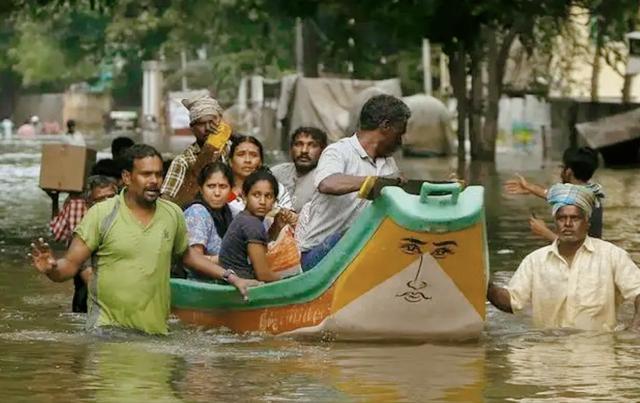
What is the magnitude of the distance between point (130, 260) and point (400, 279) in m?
1.55

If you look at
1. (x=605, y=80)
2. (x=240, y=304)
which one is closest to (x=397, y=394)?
(x=240, y=304)

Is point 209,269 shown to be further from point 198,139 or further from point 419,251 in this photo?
point 198,139

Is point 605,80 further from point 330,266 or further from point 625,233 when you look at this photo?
point 330,266

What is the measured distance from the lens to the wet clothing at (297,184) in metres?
13.2

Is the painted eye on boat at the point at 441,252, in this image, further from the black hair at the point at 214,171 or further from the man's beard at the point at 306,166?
the man's beard at the point at 306,166

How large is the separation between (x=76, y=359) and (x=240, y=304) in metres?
1.31

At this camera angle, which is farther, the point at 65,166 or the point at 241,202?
the point at 65,166

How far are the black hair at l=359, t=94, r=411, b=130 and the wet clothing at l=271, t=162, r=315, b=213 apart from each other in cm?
191

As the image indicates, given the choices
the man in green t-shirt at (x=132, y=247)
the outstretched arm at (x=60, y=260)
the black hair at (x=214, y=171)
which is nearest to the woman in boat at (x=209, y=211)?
the black hair at (x=214, y=171)

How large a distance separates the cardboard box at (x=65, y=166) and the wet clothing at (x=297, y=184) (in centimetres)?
312

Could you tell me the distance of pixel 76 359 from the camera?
10.9 metres

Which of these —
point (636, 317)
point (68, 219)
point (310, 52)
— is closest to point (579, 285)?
point (636, 317)

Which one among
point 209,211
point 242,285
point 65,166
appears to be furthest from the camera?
point 65,166

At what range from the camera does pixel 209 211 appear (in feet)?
40.9
